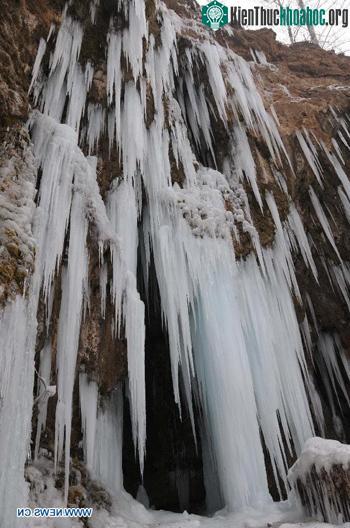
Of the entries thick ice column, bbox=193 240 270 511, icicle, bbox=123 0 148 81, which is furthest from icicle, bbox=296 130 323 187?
icicle, bbox=123 0 148 81

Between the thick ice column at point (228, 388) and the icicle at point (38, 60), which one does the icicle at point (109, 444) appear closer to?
the thick ice column at point (228, 388)

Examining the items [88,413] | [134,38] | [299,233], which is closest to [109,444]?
[88,413]

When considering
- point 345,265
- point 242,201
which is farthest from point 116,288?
point 345,265

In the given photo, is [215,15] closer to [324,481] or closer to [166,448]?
[166,448]

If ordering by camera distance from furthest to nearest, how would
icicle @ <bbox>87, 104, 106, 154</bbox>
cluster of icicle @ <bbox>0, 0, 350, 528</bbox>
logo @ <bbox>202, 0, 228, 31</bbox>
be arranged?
logo @ <bbox>202, 0, 228, 31</bbox> → icicle @ <bbox>87, 104, 106, 154</bbox> → cluster of icicle @ <bbox>0, 0, 350, 528</bbox>

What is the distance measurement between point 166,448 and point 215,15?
11.3 meters

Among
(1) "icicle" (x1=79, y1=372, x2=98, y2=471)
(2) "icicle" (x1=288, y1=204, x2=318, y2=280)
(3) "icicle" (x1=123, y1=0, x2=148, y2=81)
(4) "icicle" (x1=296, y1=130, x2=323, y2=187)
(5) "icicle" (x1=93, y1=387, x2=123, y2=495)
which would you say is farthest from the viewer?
(4) "icicle" (x1=296, y1=130, x2=323, y2=187)

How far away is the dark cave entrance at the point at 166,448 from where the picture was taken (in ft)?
28.8

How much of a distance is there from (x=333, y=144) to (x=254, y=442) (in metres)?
7.23

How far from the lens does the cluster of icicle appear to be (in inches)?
184

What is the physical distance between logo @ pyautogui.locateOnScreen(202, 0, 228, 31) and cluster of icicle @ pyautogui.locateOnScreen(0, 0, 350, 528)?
2.24 m

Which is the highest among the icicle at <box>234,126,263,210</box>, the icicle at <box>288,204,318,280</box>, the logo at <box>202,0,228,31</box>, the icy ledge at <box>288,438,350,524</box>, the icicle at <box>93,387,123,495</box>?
the logo at <box>202,0,228,31</box>

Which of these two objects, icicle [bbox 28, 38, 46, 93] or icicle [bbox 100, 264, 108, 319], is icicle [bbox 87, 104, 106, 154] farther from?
icicle [bbox 100, 264, 108, 319]

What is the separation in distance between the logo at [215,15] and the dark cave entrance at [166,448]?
8.48 metres
